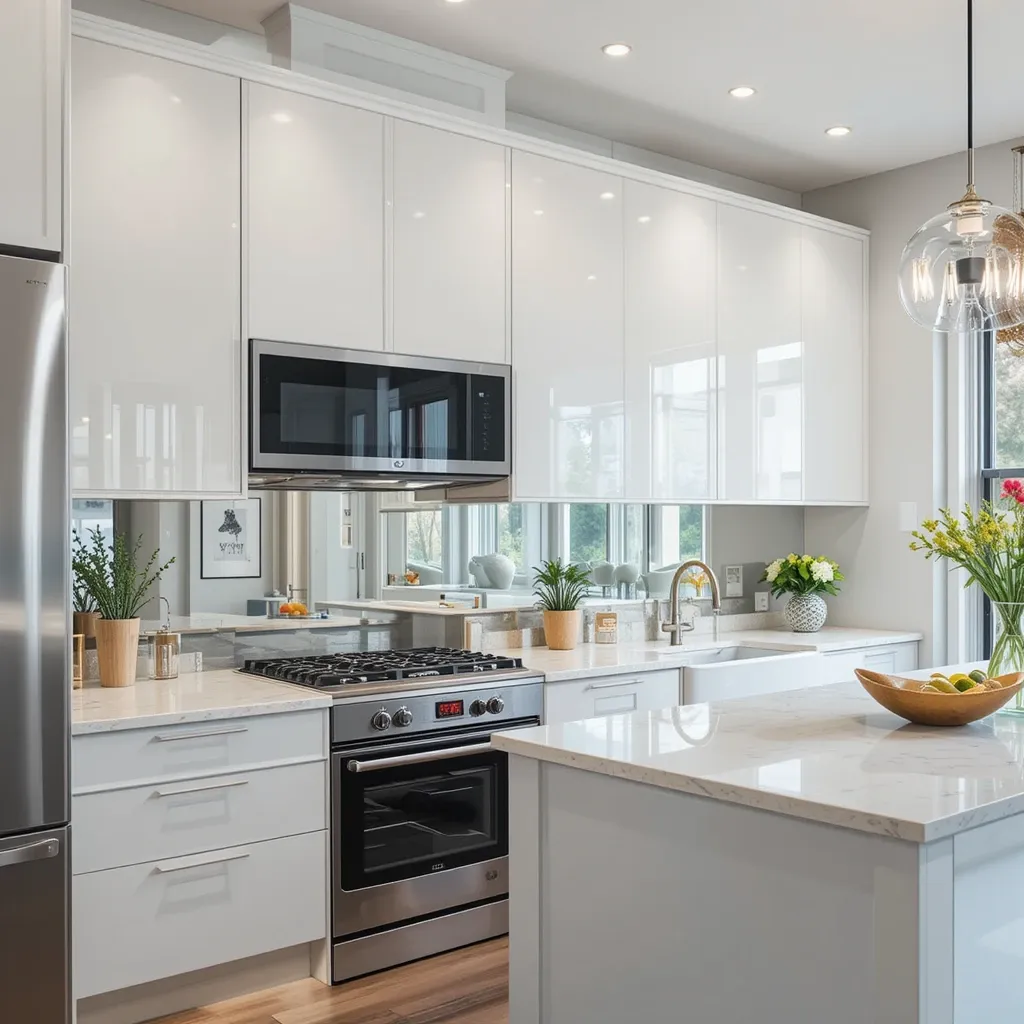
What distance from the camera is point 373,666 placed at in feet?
11.1

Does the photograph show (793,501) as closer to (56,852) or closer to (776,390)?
(776,390)

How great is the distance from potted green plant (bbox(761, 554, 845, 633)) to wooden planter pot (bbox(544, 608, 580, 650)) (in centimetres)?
125

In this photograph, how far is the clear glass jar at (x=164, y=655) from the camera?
317 cm

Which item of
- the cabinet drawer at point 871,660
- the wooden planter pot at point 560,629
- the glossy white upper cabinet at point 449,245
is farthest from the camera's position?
the cabinet drawer at point 871,660

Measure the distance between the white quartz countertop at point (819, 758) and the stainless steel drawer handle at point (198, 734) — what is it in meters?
0.96

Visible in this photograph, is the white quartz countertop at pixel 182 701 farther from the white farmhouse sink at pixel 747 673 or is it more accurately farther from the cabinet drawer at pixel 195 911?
the white farmhouse sink at pixel 747 673

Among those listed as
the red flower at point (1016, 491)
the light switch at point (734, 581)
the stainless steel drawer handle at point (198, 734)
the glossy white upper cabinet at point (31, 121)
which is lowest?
the stainless steel drawer handle at point (198, 734)

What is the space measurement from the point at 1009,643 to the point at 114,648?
2.27 m

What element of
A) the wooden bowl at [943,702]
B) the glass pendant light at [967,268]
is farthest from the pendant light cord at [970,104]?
the wooden bowl at [943,702]

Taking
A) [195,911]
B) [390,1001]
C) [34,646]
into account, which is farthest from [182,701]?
[390,1001]

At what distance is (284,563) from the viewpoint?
3545mm

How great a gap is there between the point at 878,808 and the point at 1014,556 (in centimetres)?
102

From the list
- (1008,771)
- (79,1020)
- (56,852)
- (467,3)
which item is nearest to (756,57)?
(467,3)

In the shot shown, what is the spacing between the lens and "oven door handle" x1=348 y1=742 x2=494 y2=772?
3.02m
